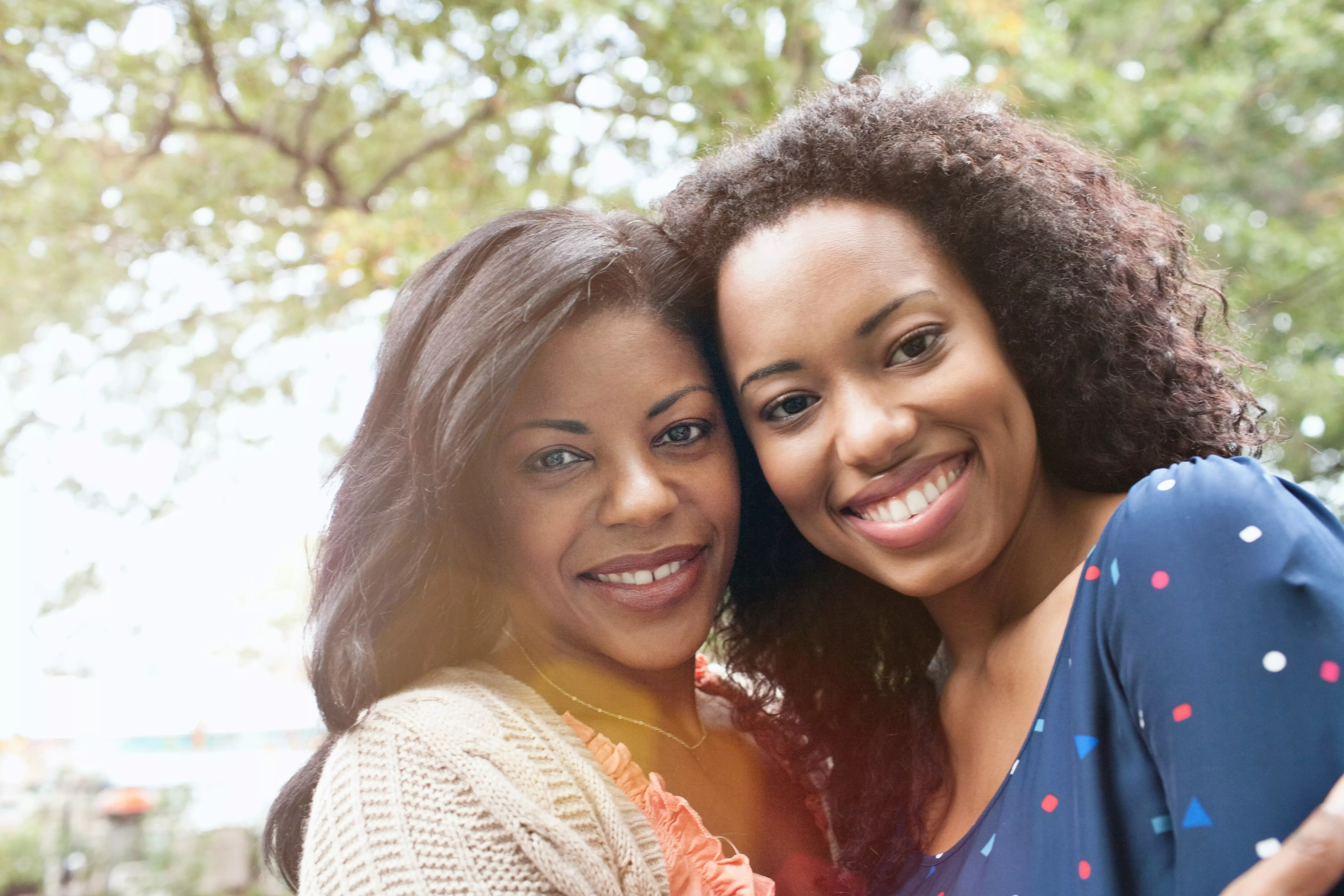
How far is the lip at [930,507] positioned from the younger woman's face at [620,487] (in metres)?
0.42

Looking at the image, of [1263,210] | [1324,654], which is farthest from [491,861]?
[1263,210]

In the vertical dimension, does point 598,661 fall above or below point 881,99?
below

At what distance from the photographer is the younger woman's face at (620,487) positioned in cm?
212

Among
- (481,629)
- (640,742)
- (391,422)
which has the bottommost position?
(640,742)

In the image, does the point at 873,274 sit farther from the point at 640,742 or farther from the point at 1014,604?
the point at 640,742

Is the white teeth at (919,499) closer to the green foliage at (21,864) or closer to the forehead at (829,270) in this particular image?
the forehead at (829,270)

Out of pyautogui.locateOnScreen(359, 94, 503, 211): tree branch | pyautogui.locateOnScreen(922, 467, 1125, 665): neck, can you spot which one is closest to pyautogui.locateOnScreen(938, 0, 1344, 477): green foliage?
pyautogui.locateOnScreen(359, 94, 503, 211): tree branch

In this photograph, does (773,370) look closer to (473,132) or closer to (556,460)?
(556,460)

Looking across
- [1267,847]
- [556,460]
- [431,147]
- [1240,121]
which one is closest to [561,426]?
[556,460]

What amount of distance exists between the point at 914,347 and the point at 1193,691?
762mm

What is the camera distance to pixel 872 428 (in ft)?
6.14

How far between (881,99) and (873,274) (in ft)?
1.53

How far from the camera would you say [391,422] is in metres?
2.18

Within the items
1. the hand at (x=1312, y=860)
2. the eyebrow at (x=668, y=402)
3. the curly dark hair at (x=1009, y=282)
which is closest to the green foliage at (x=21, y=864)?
the curly dark hair at (x=1009, y=282)
